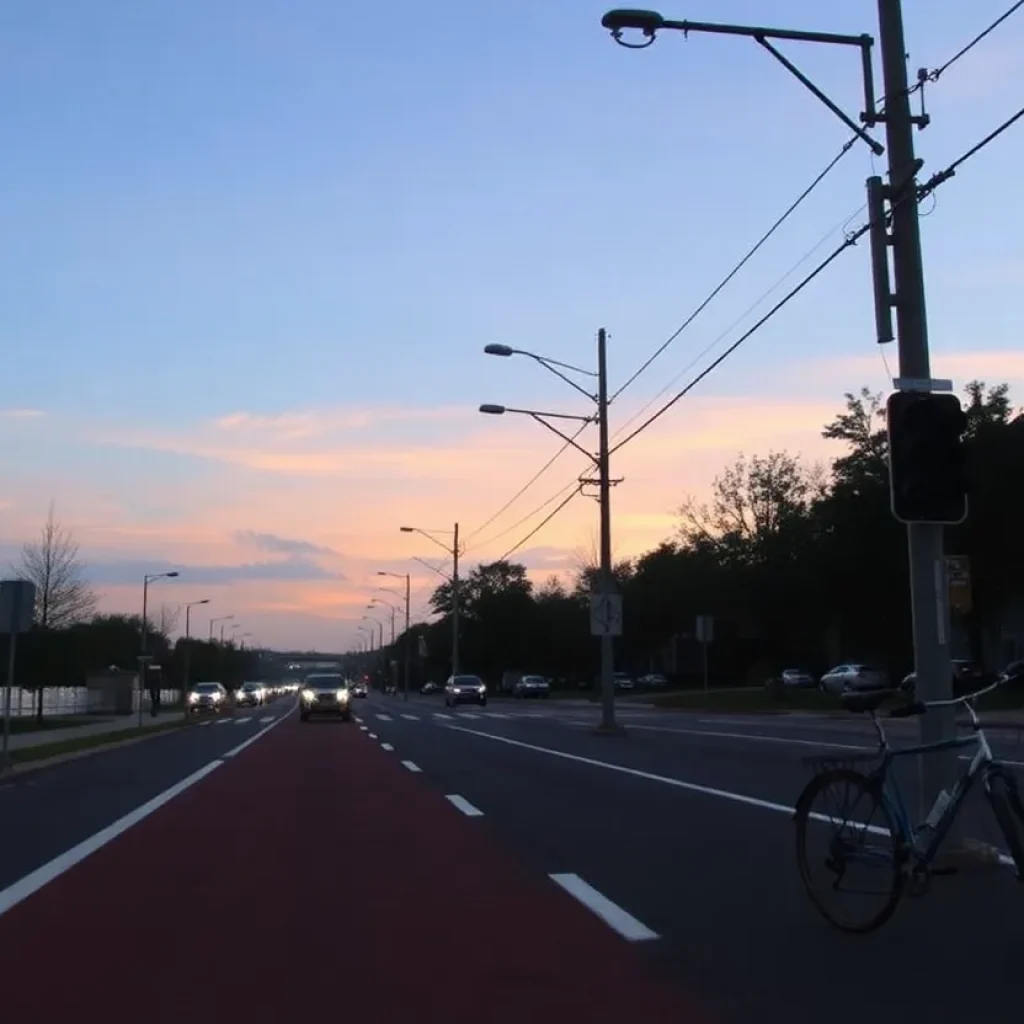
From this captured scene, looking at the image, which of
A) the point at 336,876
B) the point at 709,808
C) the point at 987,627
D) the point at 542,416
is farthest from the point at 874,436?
the point at 336,876

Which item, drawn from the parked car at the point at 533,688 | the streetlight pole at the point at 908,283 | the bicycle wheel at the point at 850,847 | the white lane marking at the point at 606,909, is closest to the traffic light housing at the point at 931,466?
the streetlight pole at the point at 908,283

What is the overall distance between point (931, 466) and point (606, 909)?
413 cm

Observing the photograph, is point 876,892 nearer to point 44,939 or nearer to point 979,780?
point 979,780

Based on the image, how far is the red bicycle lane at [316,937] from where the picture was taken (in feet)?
21.1

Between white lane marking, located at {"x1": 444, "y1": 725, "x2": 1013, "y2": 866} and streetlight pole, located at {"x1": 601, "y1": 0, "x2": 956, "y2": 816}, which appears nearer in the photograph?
white lane marking, located at {"x1": 444, "y1": 725, "x2": 1013, "y2": 866}

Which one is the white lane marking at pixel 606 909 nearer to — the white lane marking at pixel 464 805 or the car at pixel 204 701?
the white lane marking at pixel 464 805

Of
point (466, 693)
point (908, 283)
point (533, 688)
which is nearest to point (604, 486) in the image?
point (908, 283)

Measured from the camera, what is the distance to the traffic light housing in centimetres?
1020

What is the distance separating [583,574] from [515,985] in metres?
119

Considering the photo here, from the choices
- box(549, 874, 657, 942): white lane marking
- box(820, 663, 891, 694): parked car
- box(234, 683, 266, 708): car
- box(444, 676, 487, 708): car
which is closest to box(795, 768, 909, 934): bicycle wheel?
box(549, 874, 657, 942): white lane marking

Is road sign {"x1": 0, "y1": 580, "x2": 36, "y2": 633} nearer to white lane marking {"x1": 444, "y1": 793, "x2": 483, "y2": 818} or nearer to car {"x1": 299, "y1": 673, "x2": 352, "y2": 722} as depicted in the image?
white lane marking {"x1": 444, "y1": 793, "x2": 483, "y2": 818}

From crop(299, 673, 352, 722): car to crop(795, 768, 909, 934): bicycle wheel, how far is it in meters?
42.1

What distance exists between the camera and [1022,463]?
5397 centimetres

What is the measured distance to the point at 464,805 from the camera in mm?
15773
